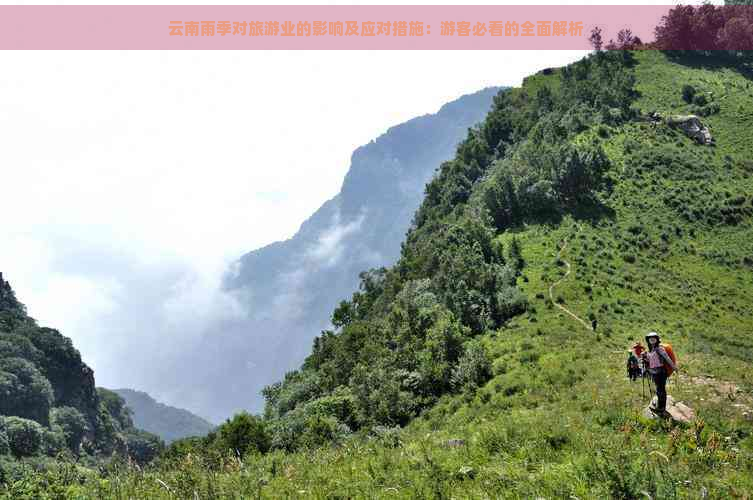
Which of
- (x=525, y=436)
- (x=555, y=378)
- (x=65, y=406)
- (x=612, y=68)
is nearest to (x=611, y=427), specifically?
(x=525, y=436)

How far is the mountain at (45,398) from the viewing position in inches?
3408

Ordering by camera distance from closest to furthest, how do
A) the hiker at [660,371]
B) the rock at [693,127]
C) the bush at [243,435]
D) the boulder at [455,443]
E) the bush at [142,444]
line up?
the boulder at [455,443]
the hiker at [660,371]
the bush at [243,435]
the rock at [693,127]
the bush at [142,444]

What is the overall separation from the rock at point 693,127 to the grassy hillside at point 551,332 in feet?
5.40

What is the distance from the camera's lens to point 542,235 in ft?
188

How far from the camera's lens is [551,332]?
33.8 m

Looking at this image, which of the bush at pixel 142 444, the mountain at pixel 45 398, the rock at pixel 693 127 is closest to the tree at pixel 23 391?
the mountain at pixel 45 398

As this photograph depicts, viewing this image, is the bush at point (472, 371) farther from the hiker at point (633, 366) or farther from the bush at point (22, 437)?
the bush at point (22, 437)

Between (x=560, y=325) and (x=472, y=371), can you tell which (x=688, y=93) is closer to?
(x=560, y=325)

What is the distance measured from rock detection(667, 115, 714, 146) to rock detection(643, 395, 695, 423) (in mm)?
76598

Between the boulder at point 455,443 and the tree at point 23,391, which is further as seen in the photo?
the tree at point 23,391

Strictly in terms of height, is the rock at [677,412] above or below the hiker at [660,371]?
below

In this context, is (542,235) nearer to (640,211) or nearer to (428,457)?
(640,211)

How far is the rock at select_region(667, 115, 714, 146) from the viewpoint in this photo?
75.6 metres

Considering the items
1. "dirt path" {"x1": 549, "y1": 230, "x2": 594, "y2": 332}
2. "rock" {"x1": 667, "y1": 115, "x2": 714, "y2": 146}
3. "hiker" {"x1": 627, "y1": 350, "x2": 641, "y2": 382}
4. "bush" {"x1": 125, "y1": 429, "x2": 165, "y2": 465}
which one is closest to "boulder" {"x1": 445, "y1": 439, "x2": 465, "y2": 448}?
"hiker" {"x1": 627, "y1": 350, "x2": 641, "y2": 382}
